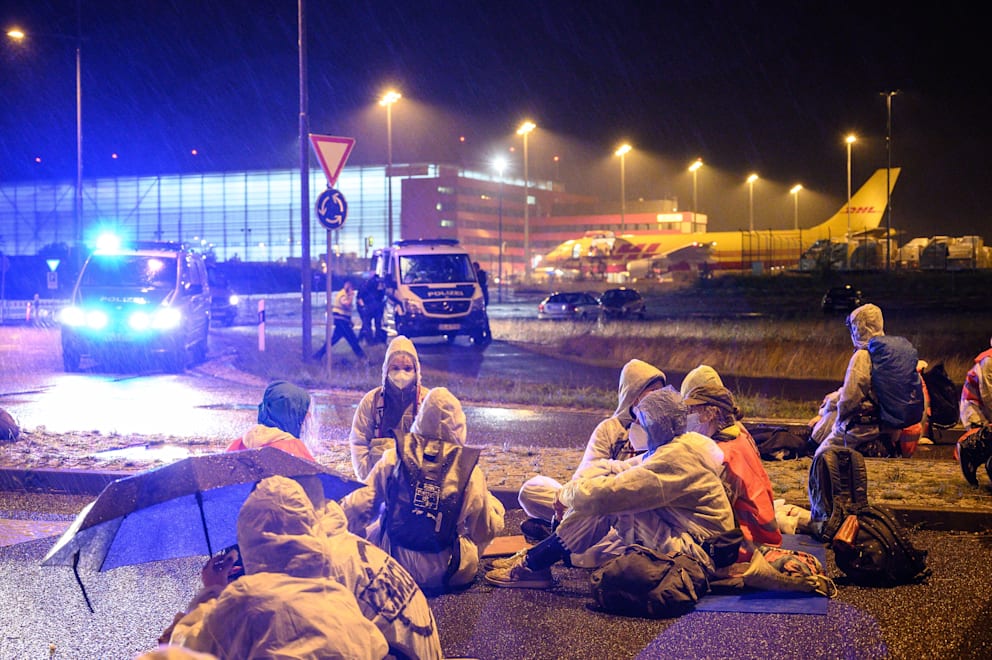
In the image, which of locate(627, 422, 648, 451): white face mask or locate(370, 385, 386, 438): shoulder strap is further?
locate(370, 385, 386, 438): shoulder strap

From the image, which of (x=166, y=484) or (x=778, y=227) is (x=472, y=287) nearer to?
(x=166, y=484)

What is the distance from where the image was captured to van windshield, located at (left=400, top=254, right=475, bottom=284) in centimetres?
2658

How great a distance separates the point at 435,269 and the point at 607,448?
2057 cm

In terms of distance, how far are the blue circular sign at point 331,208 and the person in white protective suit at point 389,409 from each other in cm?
847

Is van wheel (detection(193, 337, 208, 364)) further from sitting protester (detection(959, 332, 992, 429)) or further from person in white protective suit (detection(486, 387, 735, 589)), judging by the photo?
person in white protective suit (detection(486, 387, 735, 589))

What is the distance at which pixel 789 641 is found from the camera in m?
5.20

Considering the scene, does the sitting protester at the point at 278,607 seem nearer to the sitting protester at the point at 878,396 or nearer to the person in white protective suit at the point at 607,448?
the person in white protective suit at the point at 607,448

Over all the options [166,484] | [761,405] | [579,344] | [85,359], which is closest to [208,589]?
[166,484]

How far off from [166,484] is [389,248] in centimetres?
2458

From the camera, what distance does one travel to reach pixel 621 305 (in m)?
39.0

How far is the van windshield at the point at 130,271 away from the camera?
19.7m

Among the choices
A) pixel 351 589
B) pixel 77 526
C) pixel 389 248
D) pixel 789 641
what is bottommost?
pixel 789 641

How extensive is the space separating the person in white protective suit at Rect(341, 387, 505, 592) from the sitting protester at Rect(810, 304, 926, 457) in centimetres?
449

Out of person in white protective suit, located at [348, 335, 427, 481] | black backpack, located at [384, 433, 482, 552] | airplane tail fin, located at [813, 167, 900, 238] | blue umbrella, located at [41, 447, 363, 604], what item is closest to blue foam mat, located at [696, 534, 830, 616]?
black backpack, located at [384, 433, 482, 552]
